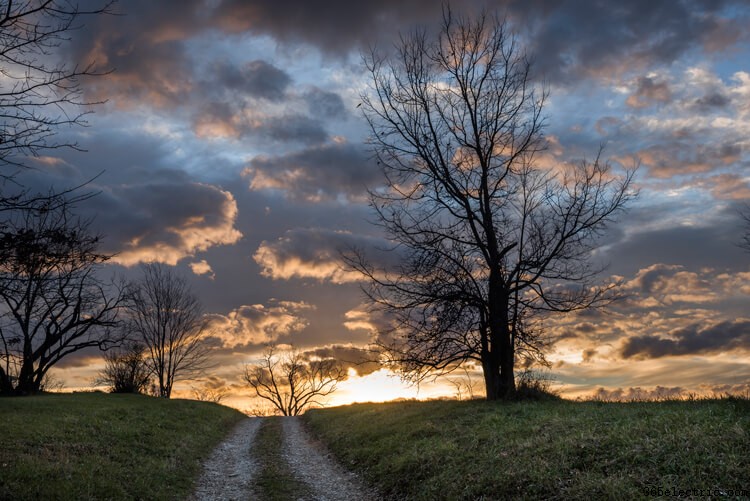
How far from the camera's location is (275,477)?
1608 centimetres

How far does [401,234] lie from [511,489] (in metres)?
14.1

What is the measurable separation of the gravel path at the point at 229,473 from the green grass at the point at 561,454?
363 centimetres

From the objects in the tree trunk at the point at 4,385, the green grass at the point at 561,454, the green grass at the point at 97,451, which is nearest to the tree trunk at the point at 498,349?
the green grass at the point at 561,454

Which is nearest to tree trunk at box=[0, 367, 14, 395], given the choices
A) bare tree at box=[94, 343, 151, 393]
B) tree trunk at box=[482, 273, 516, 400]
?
bare tree at box=[94, 343, 151, 393]

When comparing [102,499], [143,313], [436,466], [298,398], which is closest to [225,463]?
[102,499]

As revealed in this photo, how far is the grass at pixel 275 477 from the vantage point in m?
14.0

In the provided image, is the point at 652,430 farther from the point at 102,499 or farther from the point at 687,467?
the point at 102,499

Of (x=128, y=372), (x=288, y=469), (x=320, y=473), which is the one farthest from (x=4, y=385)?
(x=320, y=473)

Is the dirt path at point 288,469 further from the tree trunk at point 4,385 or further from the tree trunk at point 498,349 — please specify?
the tree trunk at point 4,385

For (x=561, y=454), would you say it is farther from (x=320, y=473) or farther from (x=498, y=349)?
(x=498, y=349)

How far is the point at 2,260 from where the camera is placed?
10.5m

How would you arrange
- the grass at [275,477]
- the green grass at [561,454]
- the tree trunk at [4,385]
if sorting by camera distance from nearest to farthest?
1. the green grass at [561,454]
2. the grass at [275,477]
3. the tree trunk at [4,385]

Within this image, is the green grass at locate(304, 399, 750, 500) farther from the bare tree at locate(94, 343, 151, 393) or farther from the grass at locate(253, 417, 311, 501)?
the bare tree at locate(94, 343, 151, 393)

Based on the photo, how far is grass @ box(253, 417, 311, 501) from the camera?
14.0m
